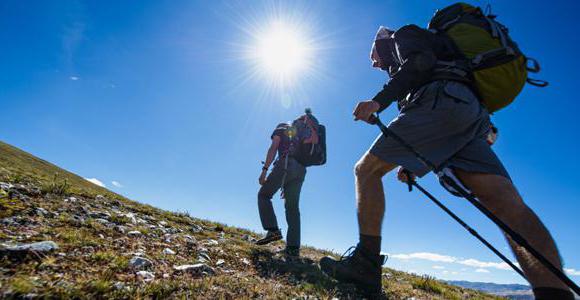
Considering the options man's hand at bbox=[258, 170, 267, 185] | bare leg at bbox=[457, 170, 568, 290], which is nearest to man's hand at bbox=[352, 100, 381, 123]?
bare leg at bbox=[457, 170, 568, 290]

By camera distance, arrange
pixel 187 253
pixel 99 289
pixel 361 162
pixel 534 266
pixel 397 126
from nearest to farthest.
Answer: pixel 99 289
pixel 534 266
pixel 397 126
pixel 361 162
pixel 187 253

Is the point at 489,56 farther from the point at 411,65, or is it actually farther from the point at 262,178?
the point at 262,178

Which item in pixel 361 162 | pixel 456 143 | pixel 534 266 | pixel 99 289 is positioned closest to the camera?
pixel 99 289

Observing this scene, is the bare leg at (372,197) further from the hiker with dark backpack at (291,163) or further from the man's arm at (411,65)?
the hiker with dark backpack at (291,163)

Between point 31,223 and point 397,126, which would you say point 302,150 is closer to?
point 397,126

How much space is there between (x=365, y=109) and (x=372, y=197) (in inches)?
47.2

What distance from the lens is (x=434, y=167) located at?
3.70 meters

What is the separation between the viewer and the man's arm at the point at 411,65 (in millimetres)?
3934

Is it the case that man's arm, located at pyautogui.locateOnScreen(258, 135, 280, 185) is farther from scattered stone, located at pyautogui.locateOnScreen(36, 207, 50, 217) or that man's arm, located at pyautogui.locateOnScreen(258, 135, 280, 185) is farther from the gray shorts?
the gray shorts

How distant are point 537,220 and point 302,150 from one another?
19.1ft

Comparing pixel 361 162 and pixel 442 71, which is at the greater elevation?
pixel 442 71

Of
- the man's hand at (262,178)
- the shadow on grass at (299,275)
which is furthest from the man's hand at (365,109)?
the man's hand at (262,178)

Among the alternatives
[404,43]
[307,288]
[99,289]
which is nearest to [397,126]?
[404,43]

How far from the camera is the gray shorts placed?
11.6ft
